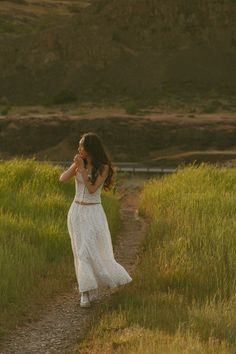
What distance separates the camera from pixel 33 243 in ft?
31.4

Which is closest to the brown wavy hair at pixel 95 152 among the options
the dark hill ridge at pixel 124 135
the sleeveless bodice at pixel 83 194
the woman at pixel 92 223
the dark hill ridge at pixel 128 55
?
the woman at pixel 92 223

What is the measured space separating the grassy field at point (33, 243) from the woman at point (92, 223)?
0.59 metres

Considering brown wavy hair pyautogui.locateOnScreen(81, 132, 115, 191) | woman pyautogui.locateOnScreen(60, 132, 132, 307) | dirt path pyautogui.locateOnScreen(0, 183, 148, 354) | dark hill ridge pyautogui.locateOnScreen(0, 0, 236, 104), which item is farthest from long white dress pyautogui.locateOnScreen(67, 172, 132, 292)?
dark hill ridge pyautogui.locateOnScreen(0, 0, 236, 104)

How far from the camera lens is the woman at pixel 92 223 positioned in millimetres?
7859

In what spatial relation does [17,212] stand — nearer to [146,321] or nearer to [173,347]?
[146,321]

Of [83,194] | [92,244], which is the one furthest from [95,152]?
[92,244]

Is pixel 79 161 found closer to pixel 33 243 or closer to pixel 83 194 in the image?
pixel 83 194

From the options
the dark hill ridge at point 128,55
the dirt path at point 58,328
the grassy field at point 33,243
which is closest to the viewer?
the dirt path at point 58,328

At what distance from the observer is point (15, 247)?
9039mm

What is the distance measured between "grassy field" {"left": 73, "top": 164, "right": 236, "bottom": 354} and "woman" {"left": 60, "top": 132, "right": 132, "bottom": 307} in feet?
0.79

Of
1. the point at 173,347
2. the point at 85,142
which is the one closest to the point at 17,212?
the point at 85,142

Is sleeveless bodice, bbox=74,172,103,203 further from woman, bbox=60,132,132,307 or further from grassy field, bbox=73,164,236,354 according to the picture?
grassy field, bbox=73,164,236,354

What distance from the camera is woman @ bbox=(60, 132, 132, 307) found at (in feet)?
25.8

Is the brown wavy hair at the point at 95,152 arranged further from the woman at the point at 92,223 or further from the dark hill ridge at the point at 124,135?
the dark hill ridge at the point at 124,135
